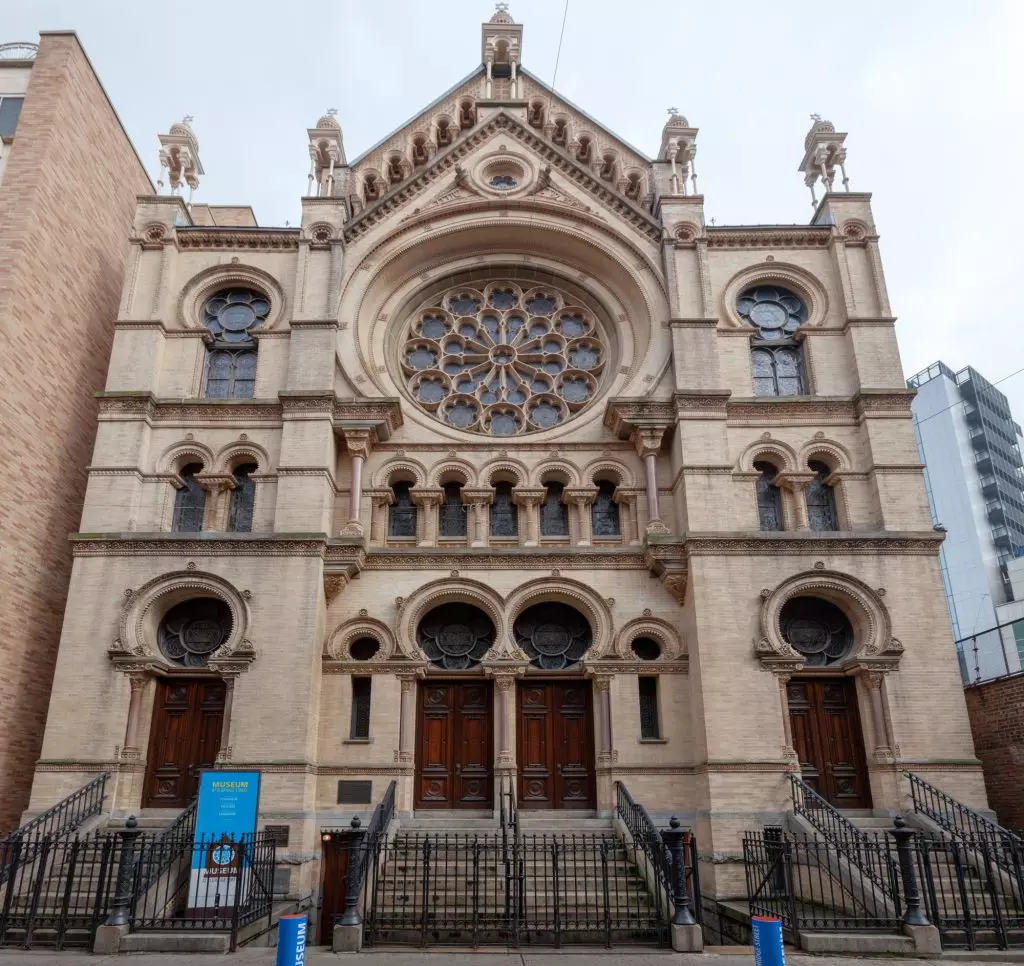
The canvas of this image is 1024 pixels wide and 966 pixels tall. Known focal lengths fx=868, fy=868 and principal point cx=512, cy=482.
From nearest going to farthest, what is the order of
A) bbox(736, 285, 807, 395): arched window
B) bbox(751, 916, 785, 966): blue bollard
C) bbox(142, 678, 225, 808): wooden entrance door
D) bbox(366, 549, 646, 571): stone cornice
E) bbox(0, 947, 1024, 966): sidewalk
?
1. bbox(751, 916, 785, 966): blue bollard
2. bbox(0, 947, 1024, 966): sidewalk
3. bbox(142, 678, 225, 808): wooden entrance door
4. bbox(366, 549, 646, 571): stone cornice
5. bbox(736, 285, 807, 395): arched window

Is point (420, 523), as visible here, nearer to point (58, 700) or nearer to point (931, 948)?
point (58, 700)

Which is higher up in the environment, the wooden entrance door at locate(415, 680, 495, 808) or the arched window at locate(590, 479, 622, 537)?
the arched window at locate(590, 479, 622, 537)

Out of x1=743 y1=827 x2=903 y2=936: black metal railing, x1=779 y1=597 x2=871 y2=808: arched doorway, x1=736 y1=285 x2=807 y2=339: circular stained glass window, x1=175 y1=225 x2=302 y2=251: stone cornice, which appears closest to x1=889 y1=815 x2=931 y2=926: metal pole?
x1=743 y1=827 x2=903 y2=936: black metal railing

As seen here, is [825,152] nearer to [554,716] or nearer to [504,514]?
[504,514]

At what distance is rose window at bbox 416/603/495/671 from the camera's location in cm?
1931

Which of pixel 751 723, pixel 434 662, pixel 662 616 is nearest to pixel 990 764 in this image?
pixel 751 723

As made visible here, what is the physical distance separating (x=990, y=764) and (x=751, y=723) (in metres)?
6.52

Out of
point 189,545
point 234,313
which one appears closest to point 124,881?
point 189,545

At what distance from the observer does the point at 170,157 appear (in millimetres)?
22875

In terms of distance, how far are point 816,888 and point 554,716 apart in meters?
6.06

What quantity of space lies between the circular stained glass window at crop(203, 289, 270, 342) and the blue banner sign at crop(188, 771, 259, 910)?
11561 millimetres

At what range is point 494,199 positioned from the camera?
73.3 ft

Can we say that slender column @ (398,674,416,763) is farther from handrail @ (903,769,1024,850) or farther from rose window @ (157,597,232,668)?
handrail @ (903,769,1024,850)

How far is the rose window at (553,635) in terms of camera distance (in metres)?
19.3
